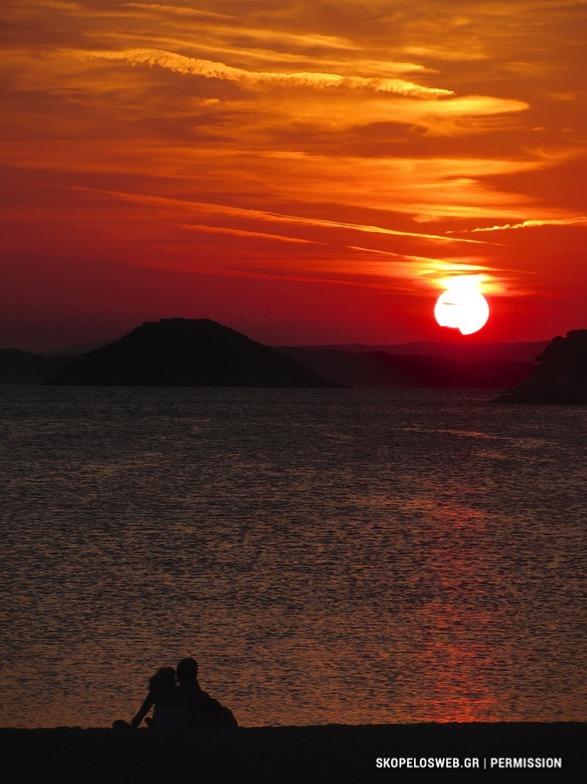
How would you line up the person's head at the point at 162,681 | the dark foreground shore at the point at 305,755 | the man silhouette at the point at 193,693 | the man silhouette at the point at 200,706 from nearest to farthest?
the dark foreground shore at the point at 305,755 < the man silhouette at the point at 200,706 < the man silhouette at the point at 193,693 < the person's head at the point at 162,681

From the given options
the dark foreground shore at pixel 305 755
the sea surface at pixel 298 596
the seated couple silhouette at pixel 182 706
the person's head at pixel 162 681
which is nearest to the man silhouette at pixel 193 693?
the seated couple silhouette at pixel 182 706

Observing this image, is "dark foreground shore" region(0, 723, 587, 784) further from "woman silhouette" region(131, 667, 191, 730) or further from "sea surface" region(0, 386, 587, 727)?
"sea surface" region(0, 386, 587, 727)

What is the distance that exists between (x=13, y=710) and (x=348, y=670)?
6.16 metres

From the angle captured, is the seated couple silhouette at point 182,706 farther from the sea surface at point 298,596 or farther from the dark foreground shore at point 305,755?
the sea surface at point 298,596

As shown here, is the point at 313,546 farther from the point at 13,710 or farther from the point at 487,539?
the point at 13,710

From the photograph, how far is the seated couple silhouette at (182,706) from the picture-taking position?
564 inches

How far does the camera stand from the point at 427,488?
2842 inches

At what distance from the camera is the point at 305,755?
11938 millimetres

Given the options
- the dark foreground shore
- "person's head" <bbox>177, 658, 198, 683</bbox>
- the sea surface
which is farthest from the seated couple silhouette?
the sea surface

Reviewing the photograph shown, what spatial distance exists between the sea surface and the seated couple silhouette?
10.5 feet

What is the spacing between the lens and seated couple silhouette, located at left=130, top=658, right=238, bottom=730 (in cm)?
1432

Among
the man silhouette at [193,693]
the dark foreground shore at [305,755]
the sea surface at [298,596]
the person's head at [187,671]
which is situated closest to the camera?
the dark foreground shore at [305,755]

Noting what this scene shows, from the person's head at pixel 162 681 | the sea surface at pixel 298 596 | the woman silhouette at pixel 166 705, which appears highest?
the person's head at pixel 162 681

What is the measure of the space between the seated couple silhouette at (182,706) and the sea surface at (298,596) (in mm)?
3206
